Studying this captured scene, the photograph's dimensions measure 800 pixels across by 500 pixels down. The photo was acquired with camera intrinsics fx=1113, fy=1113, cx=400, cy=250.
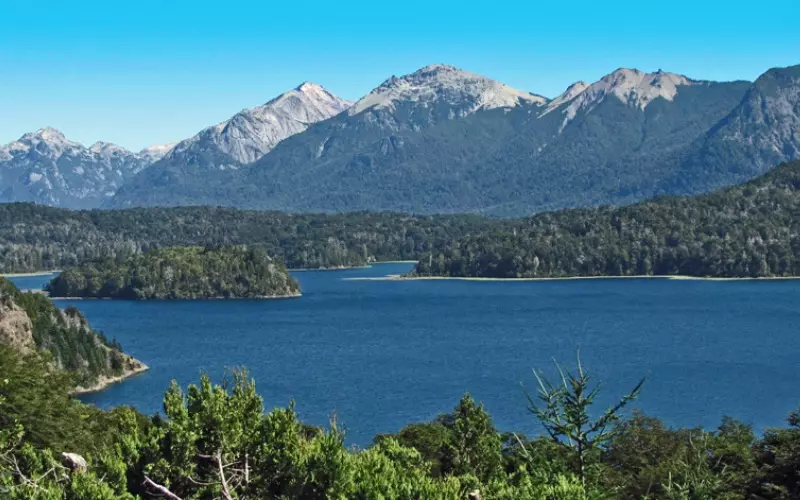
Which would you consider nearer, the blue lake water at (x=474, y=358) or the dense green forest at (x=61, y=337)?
the blue lake water at (x=474, y=358)

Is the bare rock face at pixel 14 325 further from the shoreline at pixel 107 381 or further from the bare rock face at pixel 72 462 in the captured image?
the bare rock face at pixel 72 462

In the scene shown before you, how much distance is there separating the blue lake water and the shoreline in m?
1.66

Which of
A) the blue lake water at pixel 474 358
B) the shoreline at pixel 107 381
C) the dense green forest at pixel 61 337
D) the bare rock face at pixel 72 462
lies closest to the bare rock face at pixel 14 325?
the dense green forest at pixel 61 337

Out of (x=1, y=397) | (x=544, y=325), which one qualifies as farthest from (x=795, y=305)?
(x=1, y=397)

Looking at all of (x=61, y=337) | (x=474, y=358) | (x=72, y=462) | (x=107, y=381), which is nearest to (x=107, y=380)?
(x=107, y=381)

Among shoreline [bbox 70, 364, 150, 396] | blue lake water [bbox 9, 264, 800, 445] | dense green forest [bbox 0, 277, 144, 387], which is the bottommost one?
shoreline [bbox 70, 364, 150, 396]

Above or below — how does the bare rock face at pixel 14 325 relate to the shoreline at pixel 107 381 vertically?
above

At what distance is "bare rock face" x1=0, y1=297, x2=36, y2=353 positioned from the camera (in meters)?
113

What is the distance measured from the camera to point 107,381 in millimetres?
123812

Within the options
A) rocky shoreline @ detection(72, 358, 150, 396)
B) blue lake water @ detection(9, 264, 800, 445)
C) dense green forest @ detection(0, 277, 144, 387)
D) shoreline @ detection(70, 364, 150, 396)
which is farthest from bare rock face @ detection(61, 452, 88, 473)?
shoreline @ detection(70, 364, 150, 396)

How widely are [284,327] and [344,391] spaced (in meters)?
75.2

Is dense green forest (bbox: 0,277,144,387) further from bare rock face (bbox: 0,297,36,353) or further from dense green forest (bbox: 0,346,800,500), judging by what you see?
dense green forest (bbox: 0,346,800,500)

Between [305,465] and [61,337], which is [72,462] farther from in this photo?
[61,337]

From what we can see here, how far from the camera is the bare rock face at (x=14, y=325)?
112581mm
